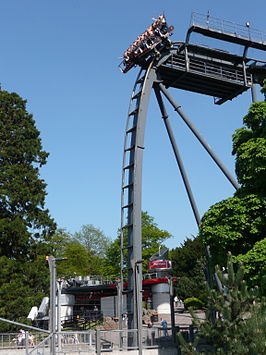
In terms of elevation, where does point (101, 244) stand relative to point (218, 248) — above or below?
above

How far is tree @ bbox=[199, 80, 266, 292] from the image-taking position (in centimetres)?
1673

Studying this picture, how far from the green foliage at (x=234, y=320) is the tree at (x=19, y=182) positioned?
23.9 meters

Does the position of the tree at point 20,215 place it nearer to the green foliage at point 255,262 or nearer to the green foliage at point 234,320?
the green foliage at point 255,262

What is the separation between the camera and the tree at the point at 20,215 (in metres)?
30.5

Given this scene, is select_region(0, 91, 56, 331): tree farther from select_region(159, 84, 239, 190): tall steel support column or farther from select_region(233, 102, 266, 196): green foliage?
select_region(233, 102, 266, 196): green foliage

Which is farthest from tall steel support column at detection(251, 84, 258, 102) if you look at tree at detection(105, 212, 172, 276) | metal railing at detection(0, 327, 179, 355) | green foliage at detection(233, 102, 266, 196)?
tree at detection(105, 212, 172, 276)

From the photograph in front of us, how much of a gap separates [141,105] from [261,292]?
15417 mm

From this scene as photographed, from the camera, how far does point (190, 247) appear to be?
54.8m

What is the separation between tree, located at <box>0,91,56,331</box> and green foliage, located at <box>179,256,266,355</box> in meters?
21.9

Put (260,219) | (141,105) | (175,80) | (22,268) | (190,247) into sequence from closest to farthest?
(260,219) < (141,105) < (175,80) < (22,268) < (190,247)

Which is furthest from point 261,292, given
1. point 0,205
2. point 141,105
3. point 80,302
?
point 80,302

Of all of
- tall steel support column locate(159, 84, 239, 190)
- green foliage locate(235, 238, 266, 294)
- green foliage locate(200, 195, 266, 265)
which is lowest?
green foliage locate(235, 238, 266, 294)

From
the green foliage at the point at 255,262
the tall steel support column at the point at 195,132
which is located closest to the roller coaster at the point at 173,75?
the tall steel support column at the point at 195,132

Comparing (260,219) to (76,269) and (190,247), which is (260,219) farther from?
(76,269)
